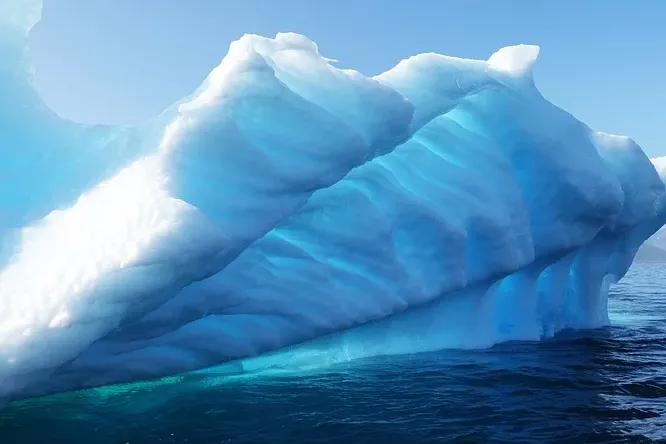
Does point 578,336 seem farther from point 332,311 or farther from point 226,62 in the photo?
point 226,62

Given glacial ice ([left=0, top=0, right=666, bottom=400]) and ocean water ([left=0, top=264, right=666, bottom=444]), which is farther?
ocean water ([left=0, top=264, right=666, bottom=444])

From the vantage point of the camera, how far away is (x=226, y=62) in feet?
19.3

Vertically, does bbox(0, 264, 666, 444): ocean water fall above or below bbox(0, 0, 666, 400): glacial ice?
below

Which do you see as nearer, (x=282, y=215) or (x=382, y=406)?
(x=282, y=215)

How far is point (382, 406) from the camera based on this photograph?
589 cm

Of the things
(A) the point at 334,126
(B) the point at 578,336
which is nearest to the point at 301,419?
(A) the point at 334,126

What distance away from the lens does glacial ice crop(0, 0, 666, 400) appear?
15.5 feet

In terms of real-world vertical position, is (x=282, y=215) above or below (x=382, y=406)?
above

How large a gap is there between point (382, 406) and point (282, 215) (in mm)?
2145

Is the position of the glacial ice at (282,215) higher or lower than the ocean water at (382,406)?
higher

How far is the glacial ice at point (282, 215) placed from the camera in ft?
15.5

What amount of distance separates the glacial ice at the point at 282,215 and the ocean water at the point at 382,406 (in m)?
0.41

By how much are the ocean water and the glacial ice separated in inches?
16.1

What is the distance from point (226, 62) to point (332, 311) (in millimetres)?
3059
